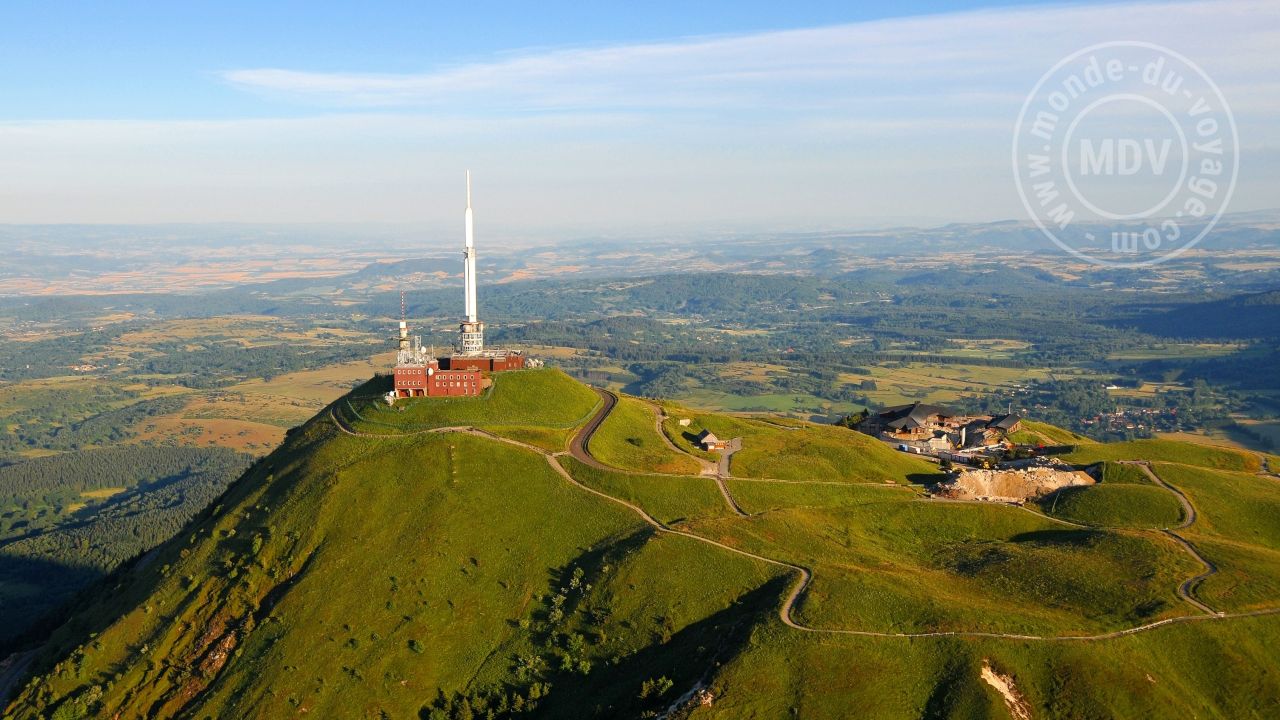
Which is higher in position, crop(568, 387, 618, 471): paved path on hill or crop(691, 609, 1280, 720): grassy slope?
crop(568, 387, 618, 471): paved path on hill

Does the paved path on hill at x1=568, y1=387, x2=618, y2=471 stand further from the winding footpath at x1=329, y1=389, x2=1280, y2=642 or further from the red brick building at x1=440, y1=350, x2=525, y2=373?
the red brick building at x1=440, y1=350, x2=525, y2=373

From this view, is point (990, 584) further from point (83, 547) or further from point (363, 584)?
point (83, 547)

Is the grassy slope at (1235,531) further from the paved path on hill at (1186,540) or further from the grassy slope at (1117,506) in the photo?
the grassy slope at (1117,506)

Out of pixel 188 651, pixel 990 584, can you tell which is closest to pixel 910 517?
pixel 990 584

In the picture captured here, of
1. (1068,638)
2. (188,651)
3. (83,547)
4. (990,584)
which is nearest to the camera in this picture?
(1068,638)

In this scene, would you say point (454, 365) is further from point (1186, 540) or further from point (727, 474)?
point (1186, 540)

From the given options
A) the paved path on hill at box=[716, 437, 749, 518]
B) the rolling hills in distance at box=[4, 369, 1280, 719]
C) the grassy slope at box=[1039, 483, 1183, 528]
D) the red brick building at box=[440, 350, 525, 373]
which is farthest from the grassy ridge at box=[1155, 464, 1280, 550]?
the red brick building at box=[440, 350, 525, 373]
